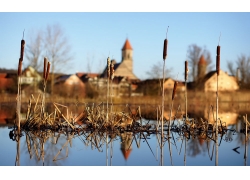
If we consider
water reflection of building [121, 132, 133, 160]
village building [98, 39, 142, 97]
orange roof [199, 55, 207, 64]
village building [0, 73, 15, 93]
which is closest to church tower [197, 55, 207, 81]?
orange roof [199, 55, 207, 64]

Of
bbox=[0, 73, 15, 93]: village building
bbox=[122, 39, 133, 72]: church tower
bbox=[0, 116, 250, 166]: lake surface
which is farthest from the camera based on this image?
bbox=[122, 39, 133, 72]: church tower

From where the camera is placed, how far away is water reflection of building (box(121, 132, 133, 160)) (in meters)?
5.42

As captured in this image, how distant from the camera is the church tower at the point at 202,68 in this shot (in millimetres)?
34844

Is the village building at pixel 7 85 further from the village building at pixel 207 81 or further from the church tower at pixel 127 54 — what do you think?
the church tower at pixel 127 54

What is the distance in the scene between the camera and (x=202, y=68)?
3559 centimetres

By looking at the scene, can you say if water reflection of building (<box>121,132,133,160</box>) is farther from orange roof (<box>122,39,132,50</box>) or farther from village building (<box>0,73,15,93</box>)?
orange roof (<box>122,39,132,50</box>)

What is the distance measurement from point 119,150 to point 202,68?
3113 centimetres

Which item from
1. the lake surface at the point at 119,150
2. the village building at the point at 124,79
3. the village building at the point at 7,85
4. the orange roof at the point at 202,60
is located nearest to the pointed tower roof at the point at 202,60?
the orange roof at the point at 202,60

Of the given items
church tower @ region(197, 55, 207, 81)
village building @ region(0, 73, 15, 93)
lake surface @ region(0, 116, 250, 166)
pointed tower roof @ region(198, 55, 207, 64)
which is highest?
pointed tower roof @ region(198, 55, 207, 64)

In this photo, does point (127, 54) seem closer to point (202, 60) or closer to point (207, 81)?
point (202, 60)

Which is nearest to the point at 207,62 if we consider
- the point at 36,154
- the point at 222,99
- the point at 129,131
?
the point at 222,99

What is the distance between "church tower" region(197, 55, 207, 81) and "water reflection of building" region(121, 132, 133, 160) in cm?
2835

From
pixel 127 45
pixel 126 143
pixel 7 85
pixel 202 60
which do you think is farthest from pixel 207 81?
pixel 127 45
